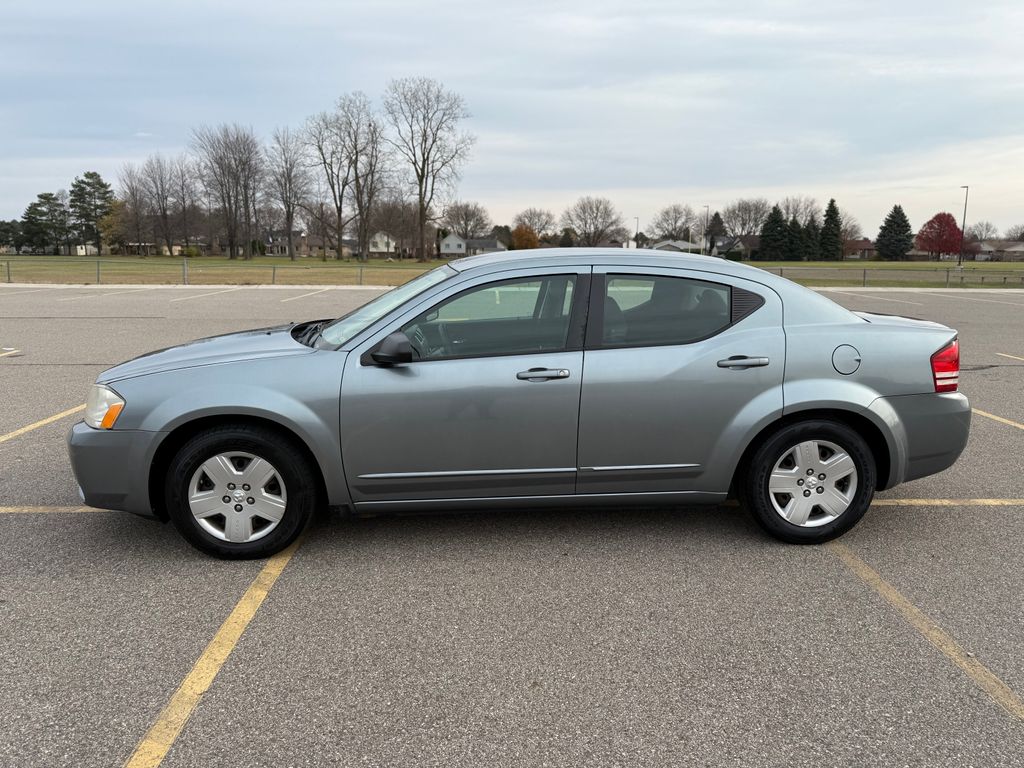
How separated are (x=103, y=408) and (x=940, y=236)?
134 meters

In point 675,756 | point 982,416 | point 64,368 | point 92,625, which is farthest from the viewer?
point 64,368

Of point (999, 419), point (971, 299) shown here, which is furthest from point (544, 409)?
point (971, 299)

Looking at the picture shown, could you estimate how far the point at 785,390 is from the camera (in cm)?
372

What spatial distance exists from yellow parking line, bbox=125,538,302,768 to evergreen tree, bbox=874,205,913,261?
116866mm

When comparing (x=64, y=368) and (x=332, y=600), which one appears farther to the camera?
(x=64, y=368)

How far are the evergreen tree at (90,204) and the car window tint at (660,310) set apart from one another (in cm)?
12288

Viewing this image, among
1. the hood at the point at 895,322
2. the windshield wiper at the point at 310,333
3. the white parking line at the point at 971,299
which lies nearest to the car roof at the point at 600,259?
the hood at the point at 895,322

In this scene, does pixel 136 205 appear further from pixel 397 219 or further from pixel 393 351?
pixel 393 351

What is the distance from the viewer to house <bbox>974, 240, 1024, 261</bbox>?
116 metres

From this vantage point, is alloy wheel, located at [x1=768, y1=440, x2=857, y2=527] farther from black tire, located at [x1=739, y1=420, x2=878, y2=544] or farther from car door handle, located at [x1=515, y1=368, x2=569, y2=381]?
car door handle, located at [x1=515, y1=368, x2=569, y2=381]

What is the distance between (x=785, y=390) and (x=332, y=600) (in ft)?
8.07

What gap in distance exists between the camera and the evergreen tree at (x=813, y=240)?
102m

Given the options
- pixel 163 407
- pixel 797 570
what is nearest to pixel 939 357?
pixel 797 570

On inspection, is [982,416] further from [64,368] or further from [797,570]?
[64,368]
